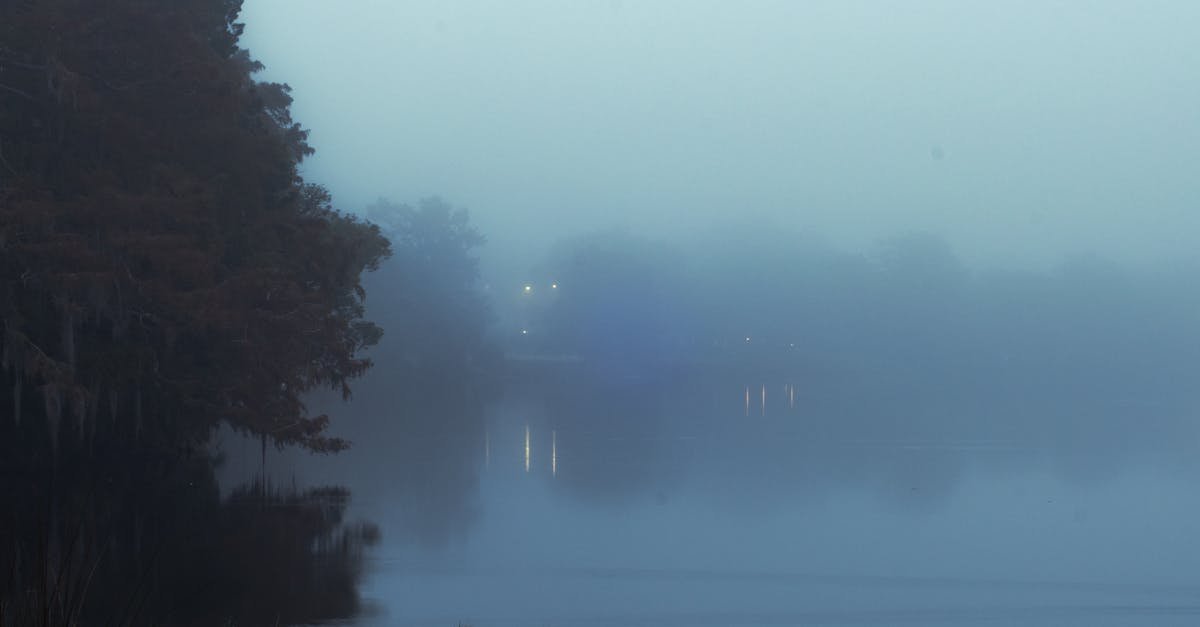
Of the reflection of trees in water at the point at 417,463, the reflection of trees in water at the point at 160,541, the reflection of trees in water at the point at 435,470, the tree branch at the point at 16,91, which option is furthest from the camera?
the tree branch at the point at 16,91

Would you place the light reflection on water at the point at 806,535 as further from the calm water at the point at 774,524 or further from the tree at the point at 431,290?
the tree at the point at 431,290

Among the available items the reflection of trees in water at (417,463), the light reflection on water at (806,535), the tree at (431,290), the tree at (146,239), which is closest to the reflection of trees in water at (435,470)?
the reflection of trees in water at (417,463)

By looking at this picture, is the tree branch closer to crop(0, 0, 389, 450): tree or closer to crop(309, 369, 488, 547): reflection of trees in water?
crop(0, 0, 389, 450): tree

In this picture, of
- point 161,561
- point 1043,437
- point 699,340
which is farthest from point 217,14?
point 699,340

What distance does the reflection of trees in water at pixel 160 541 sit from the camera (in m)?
14.3

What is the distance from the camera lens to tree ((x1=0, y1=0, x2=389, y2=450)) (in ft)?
81.9

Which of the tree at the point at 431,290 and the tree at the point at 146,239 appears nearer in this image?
the tree at the point at 146,239

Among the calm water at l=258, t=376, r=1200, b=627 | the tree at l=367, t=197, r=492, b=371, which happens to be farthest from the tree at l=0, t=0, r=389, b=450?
the tree at l=367, t=197, r=492, b=371

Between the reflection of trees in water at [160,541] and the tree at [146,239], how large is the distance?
0.84 m

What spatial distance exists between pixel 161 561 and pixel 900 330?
→ 15287cm

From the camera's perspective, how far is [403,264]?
10150 cm

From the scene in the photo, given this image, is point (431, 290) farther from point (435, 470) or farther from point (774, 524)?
point (774, 524)

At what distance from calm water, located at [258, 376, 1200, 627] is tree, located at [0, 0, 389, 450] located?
141 inches

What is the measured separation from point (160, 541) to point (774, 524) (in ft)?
35.7
